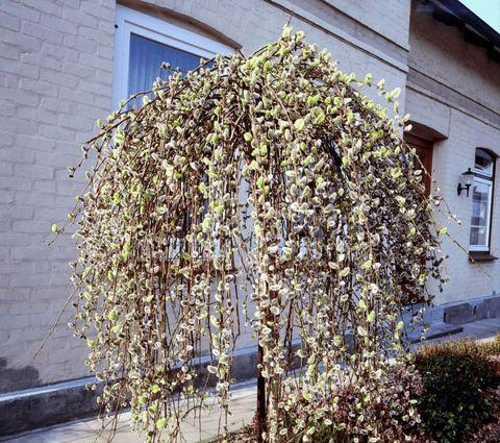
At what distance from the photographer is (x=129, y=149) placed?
2.04 metres

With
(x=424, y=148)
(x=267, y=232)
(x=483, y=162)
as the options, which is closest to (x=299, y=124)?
(x=267, y=232)

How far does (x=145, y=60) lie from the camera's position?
12.9ft

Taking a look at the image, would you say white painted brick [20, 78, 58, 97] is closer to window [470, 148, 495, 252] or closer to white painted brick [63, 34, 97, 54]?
white painted brick [63, 34, 97, 54]

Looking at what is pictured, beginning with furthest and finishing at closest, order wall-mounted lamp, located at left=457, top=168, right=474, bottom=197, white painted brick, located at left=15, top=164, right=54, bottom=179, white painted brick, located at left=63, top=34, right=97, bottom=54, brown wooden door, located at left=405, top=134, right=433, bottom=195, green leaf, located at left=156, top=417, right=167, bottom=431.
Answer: wall-mounted lamp, located at left=457, top=168, right=474, bottom=197
brown wooden door, located at left=405, top=134, right=433, bottom=195
white painted brick, located at left=63, top=34, right=97, bottom=54
white painted brick, located at left=15, top=164, right=54, bottom=179
green leaf, located at left=156, top=417, right=167, bottom=431

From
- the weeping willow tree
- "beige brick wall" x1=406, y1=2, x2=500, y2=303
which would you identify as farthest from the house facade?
"beige brick wall" x1=406, y1=2, x2=500, y2=303

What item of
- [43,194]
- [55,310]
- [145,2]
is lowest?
[55,310]

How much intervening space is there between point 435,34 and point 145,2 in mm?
5753

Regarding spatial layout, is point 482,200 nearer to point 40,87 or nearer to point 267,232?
point 40,87

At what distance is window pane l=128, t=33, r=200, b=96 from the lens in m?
3.88

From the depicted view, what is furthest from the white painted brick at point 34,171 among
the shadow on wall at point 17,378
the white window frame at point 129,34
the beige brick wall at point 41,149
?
the shadow on wall at point 17,378

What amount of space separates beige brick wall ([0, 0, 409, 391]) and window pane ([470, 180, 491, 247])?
7.35 m

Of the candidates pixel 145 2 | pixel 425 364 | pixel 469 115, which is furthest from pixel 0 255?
pixel 469 115

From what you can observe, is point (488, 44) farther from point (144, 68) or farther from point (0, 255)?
point (0, 255)

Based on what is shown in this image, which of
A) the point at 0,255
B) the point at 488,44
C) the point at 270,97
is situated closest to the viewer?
the point at 270,97
